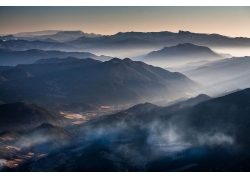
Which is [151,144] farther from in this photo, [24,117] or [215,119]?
[24,117]

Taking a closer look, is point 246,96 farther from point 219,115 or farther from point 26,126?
point 26,126

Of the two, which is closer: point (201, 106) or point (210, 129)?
point (210, 129)

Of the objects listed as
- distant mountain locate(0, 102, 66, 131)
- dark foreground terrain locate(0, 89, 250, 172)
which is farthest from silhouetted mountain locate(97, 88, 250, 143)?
distant mountain locate(0, 102, 66, 131)

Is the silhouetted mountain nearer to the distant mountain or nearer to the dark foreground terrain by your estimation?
the dark foreground terrain

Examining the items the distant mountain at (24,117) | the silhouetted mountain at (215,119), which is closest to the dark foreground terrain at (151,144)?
the silhouetted mountain at (215,119)

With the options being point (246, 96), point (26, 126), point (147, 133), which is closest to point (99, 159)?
point (147, 133)

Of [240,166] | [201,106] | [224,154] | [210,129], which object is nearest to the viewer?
[240,166]

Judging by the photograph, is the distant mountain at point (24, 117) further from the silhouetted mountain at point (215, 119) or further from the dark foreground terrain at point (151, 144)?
the silhouetted mountain at point (215, 119)

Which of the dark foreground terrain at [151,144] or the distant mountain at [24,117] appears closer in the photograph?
the dark foreground terrain at [151,144]

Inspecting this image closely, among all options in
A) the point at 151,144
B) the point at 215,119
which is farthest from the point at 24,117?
the point at 215,119
